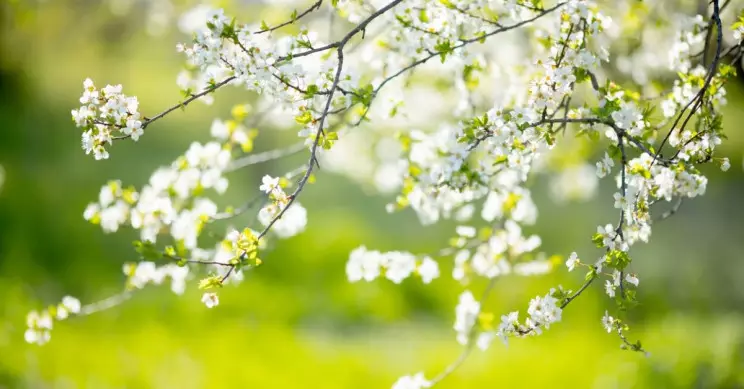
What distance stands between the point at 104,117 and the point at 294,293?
6223 mm

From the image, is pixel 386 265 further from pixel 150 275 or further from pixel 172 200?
pixel 150 275

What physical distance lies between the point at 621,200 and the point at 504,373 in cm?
399

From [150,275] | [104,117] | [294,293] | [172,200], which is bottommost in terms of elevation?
[104,117]

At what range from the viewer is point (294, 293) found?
26.4 feet

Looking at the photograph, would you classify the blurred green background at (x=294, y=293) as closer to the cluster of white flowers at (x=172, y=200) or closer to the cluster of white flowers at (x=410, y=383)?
the cluster of white flowers at (x=172, y=200)

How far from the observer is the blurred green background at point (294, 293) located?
17.9 ft

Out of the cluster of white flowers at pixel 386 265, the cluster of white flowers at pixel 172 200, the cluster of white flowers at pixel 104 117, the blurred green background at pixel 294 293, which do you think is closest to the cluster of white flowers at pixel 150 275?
the cluster of white flowers at pixel 172 200

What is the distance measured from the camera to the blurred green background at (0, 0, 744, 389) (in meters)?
5.45

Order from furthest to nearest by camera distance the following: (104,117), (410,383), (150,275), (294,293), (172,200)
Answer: (294,293) → (150,275) → (172,200) → (410,383) → (104,117)

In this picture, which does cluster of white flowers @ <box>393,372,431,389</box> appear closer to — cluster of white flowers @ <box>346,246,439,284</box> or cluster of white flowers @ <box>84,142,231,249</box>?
cluster of white flowers @ <box>346,246,439,284</box>

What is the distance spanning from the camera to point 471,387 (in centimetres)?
537

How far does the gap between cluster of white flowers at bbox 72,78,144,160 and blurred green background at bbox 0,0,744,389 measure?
90.8 inches

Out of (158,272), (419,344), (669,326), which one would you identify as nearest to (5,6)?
(419,344)


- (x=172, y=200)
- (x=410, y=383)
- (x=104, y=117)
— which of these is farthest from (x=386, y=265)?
(x=104, y=117)
